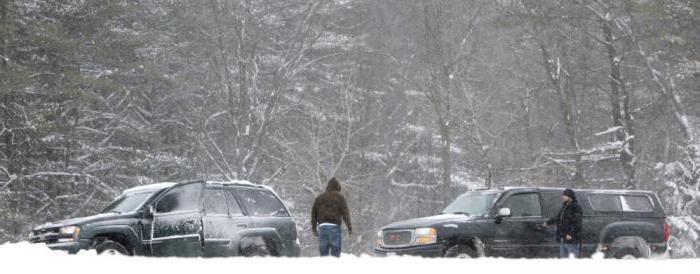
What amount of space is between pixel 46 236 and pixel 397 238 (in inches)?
233

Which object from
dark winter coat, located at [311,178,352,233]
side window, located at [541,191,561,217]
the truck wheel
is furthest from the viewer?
side window, located at [541,191,561,217]

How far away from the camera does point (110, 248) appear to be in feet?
48.3

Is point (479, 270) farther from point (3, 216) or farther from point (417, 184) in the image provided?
point (417, 184)

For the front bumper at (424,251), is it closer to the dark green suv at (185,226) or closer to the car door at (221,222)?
the dark green suv at (185,226)

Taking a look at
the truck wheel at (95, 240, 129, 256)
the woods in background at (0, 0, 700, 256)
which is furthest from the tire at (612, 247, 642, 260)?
the woods in background at (0, 0, 700, 256)

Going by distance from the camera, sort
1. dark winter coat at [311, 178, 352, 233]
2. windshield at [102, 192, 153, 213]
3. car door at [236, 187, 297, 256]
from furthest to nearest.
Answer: car door at [236, 187, 297, 256] < windshield at [102, 192, 153, 213] < dark winter coat at [311, 178, 352, 233]

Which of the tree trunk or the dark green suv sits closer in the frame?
the dark green suv

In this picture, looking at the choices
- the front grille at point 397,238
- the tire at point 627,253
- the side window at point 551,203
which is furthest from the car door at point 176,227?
the tire at point 627,253

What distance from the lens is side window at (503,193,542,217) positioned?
16609 millimetres

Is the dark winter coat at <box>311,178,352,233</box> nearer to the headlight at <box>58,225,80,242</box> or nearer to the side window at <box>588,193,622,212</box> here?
the headlight at <box>58,225,80,242</box>

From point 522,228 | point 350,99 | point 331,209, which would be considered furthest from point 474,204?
point 350,99

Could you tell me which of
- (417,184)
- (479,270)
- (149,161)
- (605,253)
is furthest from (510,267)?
(417,184)

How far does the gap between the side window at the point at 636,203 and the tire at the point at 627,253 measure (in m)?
0.88

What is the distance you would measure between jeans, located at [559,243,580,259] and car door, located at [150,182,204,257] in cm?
614
